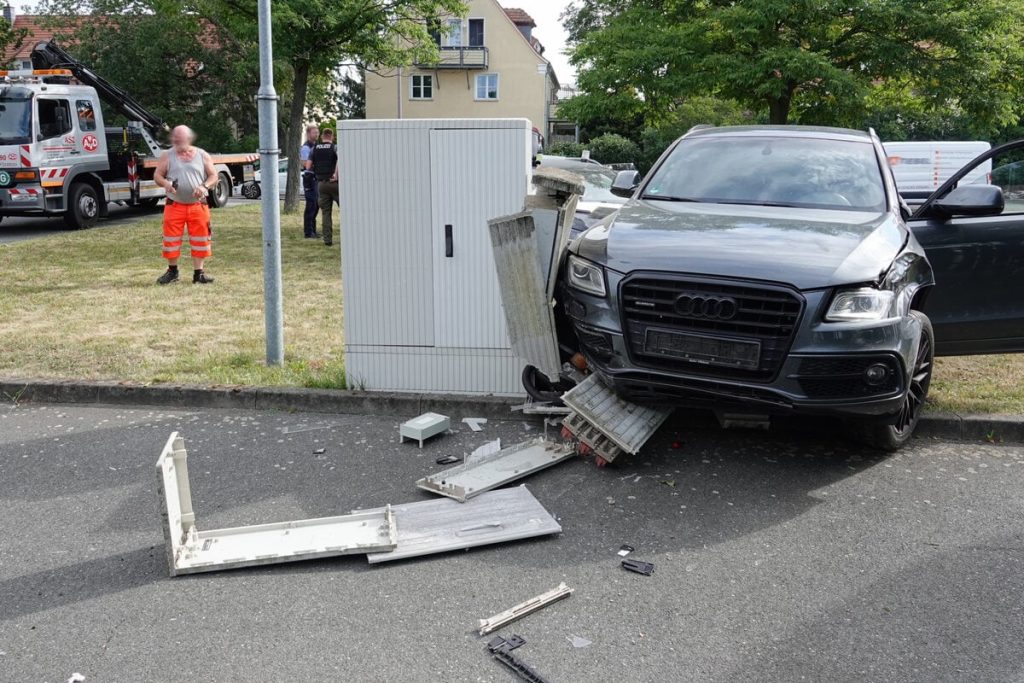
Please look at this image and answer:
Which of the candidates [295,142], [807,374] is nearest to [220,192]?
[295,142]

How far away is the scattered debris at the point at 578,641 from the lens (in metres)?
3.31

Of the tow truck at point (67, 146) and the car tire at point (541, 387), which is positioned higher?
the tow truck at point (67, 146)

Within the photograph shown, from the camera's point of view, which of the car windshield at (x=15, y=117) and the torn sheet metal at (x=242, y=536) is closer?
the torn sheet metal at (x=242, y=536)

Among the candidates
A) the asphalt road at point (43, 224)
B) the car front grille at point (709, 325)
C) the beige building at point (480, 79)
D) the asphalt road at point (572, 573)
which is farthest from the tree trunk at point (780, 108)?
the beige building at point (480, 79)

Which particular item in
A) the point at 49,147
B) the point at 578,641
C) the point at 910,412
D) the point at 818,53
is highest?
the point at 818,53

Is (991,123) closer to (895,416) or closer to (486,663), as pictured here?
(895,416)

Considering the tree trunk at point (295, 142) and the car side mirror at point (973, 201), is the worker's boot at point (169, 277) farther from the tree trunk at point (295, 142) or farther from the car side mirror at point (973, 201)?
→ the tree trunk at point (295, 142)

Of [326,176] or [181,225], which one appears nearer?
[181,225]

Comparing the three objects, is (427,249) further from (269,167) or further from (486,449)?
(269,167)

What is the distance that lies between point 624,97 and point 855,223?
15520 millimetres

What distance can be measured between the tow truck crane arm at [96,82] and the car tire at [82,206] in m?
2.63

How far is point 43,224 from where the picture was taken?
19031 millimetres

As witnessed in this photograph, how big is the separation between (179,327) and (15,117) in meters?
11.2

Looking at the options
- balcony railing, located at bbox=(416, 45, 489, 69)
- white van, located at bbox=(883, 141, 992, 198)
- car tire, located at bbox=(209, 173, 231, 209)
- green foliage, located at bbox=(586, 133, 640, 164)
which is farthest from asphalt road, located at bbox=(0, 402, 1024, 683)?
balcony railing, located at bbox=(416, 45, 489, 69)
